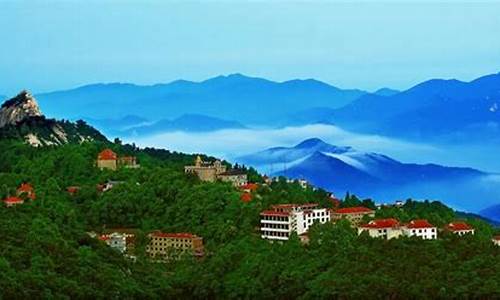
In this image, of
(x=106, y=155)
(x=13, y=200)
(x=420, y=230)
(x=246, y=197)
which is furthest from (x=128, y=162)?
(x=420, y=230)

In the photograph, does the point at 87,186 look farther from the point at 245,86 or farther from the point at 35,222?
the point at 245,86

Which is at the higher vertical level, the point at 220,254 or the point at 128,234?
the point at 128,234

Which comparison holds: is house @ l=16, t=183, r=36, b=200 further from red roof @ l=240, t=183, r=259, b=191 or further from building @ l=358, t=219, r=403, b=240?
building @ l=358, t=219, r=403, b=240

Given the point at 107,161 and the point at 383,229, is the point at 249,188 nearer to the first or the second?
the point at 107,161

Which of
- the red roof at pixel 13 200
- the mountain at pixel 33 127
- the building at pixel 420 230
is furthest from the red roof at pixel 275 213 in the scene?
the mountain at pixel 33 127

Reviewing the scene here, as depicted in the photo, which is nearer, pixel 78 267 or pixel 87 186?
pixel 78 267

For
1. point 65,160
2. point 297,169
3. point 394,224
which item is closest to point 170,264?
point 394,224
